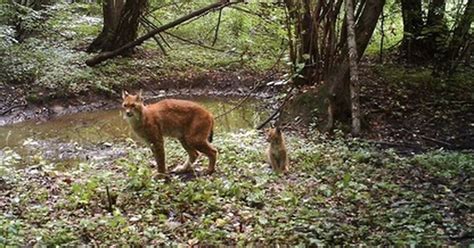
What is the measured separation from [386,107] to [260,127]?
8.90 feet

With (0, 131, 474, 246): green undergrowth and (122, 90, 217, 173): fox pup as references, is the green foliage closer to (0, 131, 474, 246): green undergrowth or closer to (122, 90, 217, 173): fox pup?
(0, 131, 474, 246): green undergrowth

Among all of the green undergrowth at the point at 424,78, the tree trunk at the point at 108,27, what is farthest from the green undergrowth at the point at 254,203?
the tree trunk at the point at 108,27

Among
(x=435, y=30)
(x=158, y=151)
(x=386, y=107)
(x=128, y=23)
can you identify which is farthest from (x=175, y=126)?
(x=128, y=23)

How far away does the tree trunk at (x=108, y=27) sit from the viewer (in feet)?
63.1

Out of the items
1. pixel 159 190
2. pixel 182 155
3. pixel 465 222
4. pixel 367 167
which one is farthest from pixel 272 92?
pixel 465 222

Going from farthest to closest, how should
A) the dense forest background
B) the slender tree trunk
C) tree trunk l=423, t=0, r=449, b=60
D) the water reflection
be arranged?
tree trunk l=423, t=0, r=449, b=60, the water reflection, the slender tree trunk, the dense forest background

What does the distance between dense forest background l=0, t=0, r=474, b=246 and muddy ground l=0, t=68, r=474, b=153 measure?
0.05 m

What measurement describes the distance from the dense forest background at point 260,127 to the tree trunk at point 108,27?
45 millimetres

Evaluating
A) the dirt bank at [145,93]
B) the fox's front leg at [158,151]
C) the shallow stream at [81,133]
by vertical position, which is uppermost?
the fox's front leg at [158,151]

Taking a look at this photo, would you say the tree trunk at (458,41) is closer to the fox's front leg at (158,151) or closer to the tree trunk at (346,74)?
the tree trunk at (346,74)

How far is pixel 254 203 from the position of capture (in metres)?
7.25

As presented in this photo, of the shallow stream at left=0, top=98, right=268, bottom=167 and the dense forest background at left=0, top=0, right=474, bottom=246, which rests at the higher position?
the dense forest background at left=0, top=0, right=474, bottom=246

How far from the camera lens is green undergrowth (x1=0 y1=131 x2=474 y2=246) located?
19.9ft

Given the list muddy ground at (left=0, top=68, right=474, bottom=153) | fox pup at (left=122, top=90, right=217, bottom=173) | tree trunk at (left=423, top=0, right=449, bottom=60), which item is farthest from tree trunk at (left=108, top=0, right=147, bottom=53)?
fox pup at (left=122, top=90, right=217, bottom=173)
